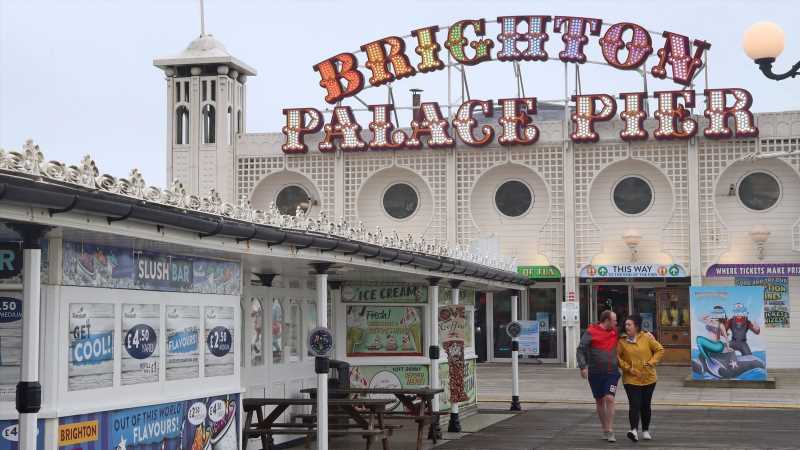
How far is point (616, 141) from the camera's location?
35938mm

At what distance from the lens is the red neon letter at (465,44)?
3744 cm

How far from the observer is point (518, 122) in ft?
119

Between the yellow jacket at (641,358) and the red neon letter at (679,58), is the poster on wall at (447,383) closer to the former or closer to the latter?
the yellow jacket at (641,358)

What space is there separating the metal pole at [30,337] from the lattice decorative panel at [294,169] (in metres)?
29.4

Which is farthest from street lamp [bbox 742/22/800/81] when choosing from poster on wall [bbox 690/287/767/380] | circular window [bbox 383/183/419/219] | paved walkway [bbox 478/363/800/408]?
circular window [bbox 383/183/419/219]

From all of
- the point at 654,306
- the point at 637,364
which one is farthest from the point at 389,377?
the point at 654,306

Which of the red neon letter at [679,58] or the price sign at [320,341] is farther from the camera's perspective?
the red neon letter at [679,58]

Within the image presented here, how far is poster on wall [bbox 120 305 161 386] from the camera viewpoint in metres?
11.2

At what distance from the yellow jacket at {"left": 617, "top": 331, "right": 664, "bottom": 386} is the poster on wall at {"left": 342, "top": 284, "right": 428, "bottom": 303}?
12.1ft

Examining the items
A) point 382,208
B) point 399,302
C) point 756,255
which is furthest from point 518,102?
point 399,302

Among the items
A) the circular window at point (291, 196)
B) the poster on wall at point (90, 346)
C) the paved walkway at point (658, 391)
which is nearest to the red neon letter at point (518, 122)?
the circular window at point (291, 196)

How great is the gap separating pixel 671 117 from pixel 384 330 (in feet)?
61.4

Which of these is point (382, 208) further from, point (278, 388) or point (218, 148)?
point (278, 388)

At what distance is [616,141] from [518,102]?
10.4 feet
